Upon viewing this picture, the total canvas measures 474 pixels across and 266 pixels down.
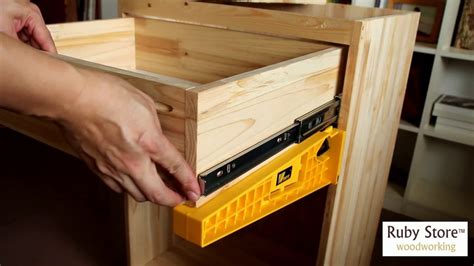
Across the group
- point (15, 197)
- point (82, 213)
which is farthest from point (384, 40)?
point (15, 197)

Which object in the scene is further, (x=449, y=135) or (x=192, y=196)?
(x=449, y=135)

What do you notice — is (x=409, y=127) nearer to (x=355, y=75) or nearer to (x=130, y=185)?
(x=355, y=75)

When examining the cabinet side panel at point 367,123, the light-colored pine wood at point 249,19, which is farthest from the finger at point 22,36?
the cabinet side panel at point 367,123

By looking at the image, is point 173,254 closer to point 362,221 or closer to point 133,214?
point 133,214

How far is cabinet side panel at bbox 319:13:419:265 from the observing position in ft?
2.50

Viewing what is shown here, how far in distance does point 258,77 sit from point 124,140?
7.0 inches

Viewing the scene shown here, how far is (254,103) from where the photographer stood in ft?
1.81

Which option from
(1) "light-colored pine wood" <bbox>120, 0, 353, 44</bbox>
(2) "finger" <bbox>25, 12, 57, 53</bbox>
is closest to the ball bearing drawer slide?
(1) "light-colored pine wood" <bbox>120, 0, 353, 44</bbox>

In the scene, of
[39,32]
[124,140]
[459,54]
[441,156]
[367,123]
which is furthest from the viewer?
[441,156]

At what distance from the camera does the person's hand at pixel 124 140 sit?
0.46m

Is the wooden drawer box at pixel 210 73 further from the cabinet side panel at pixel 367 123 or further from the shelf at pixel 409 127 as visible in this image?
the shelf at pixel 409 127

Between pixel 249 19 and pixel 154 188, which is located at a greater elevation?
pixel 249 19

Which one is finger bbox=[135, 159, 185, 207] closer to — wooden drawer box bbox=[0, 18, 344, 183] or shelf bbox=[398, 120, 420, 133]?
wooden drawer box bbox=[0, 18, 344, 183]

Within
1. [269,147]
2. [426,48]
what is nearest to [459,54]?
[426,48]
